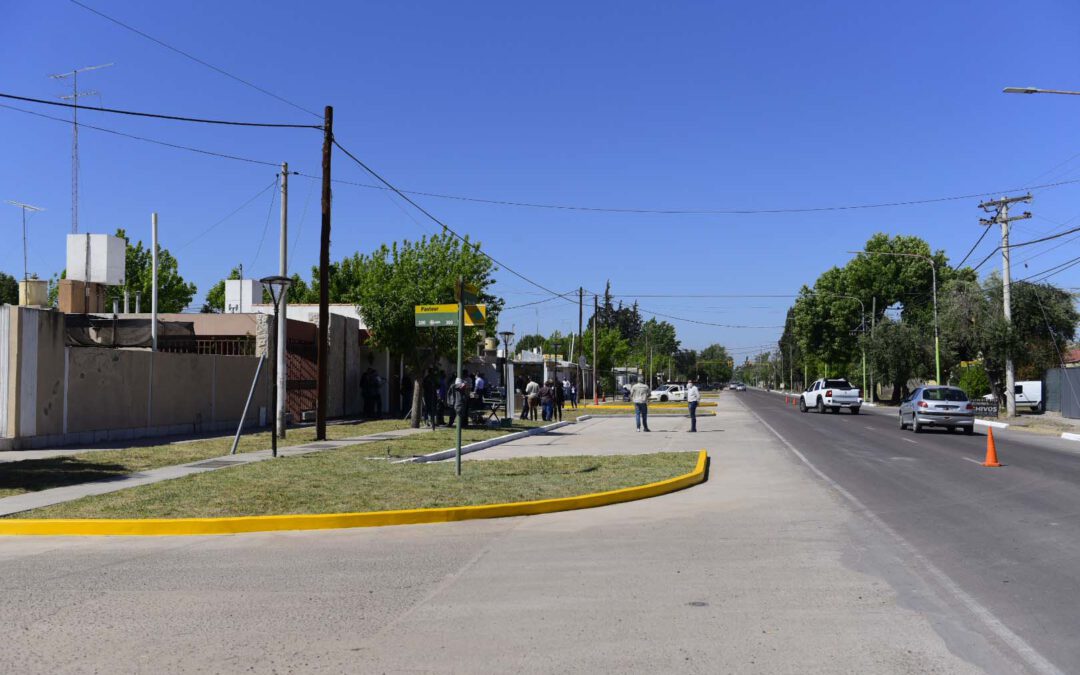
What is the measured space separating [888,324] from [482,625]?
5893cm

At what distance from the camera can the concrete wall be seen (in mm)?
17719

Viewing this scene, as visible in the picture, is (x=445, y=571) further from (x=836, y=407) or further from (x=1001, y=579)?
(x=836, y=407)

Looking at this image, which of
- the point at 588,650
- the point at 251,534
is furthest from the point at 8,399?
the point at 588,650

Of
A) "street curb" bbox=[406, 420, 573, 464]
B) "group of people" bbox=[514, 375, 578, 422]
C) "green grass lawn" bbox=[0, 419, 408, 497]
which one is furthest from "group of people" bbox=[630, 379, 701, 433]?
"green grass lawn" bbox=[0, 419, 408, 497]

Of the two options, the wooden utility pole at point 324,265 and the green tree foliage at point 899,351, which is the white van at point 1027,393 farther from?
the wooden utility pole at point 324,265

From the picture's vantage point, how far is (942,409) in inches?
1113

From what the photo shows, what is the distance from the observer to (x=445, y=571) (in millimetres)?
7887

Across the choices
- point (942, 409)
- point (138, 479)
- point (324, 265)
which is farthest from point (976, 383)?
point (138, 479)

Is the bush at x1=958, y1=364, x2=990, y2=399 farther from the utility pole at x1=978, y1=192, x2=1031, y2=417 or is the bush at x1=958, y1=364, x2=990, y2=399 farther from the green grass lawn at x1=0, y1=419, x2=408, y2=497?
the green grass lawn at x1=0, y1=419, x2=408, y2=497

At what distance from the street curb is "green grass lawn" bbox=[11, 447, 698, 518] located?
42.4 inches

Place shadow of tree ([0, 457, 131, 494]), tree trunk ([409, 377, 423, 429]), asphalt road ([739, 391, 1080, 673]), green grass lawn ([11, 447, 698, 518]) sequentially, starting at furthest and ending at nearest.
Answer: tree trunk ([409, 377, 423, 429])
shadow of tree ([0, 457, 131, 494])
green grass lawn ([11, 447, 698, 518])
asphalt road ([739, 391, 1080, 673])

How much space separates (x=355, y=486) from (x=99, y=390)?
1003 cm

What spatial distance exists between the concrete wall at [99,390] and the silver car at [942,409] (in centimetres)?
2135

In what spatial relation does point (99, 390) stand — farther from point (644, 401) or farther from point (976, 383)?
point (976, 383)
